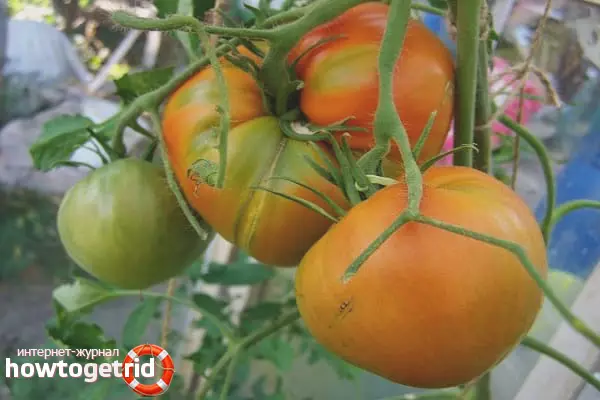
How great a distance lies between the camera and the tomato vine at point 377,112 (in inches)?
9.0

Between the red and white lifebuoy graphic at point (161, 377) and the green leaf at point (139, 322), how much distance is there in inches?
2.7

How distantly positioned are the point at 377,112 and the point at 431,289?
79mm

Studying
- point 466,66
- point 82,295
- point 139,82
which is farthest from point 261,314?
point 466,66

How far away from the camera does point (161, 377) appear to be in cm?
52

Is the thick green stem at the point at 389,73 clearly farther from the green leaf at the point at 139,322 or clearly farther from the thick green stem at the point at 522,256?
the green leaf at the point at 139,322

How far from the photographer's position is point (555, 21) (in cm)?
67

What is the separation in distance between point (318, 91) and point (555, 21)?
18.1 inches

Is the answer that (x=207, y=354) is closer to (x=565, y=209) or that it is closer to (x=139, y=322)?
(x=139, y=322)

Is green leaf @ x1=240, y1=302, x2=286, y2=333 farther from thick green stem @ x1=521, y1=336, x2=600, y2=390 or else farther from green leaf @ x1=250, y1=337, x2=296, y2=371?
thick green stem @ x1=521, y1=336, x2=600, y2=390

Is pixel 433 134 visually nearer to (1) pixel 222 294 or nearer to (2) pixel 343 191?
(2) pixel 343 191

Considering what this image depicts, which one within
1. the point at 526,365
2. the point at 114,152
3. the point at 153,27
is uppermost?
the point at 153,27

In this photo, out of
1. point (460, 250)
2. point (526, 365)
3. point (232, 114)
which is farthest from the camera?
point (526, 365)

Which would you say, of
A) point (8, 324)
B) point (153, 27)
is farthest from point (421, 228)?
point (8, 324)

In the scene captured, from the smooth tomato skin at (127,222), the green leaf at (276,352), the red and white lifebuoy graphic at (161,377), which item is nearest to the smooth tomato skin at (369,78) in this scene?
the smooth tomato skin at (127,222)
